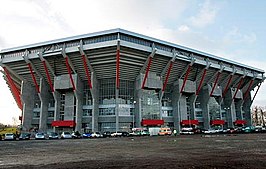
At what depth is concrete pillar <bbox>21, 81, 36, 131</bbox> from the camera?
66562 millimetres

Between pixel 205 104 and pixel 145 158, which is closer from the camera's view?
pixel 145 158

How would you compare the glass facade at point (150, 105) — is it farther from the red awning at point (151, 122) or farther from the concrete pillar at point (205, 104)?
the concrete pillar at point (205, 104)

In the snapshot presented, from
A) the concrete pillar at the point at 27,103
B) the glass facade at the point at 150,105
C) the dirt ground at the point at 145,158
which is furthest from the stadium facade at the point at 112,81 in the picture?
the dirt ground at the point at 145,158

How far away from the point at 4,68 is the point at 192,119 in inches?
2181

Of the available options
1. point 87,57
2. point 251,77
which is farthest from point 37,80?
point 251,77

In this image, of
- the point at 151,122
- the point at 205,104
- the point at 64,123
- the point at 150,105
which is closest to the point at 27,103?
the point at 64,123

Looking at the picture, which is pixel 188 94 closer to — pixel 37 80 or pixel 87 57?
pixel 87 57

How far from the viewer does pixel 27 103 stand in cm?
6788

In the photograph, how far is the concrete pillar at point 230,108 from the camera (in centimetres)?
8212

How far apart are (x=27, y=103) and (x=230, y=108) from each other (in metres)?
65.9

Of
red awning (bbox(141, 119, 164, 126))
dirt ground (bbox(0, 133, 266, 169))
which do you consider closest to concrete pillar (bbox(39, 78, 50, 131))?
red awning (bbox(141, 119, 164, 126))

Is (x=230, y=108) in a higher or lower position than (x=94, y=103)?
lower

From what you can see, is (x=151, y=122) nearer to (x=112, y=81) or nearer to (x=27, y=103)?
(x=112, y=81)

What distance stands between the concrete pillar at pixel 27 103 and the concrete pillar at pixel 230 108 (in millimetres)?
64147
